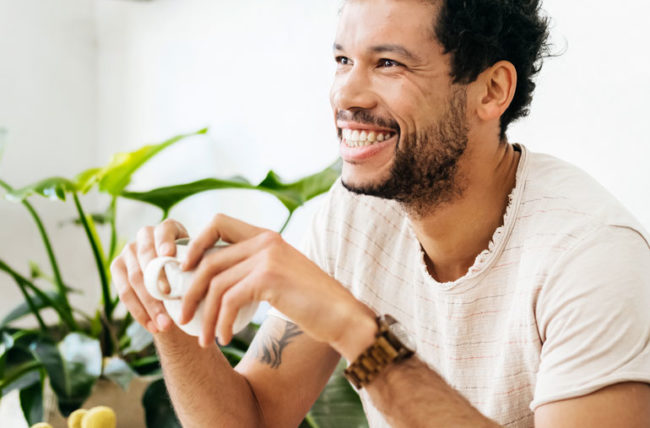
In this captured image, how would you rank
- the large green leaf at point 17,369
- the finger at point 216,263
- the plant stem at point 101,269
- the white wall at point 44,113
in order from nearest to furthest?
the finger at point 216,263, the large green leaf at point 17,369, the plant stem at point 101,269, the white wall at point 44,113

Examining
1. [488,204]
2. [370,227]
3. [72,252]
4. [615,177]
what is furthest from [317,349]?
[72,252]

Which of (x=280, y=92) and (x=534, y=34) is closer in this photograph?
(x=534, y=34)

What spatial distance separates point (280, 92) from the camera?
1922 millimetres

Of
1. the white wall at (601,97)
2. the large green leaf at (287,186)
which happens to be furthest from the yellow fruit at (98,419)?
the white wall at (601,97)

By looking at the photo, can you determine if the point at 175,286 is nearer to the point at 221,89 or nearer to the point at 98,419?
the point at 98,419

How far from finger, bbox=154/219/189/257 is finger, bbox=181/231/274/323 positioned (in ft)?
0.17

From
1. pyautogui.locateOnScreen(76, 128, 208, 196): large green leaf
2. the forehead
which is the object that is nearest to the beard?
the forehead

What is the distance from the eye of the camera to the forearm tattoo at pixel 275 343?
1.23m

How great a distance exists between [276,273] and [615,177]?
74cm

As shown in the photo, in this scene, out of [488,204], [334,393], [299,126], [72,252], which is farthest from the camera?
[72,252]

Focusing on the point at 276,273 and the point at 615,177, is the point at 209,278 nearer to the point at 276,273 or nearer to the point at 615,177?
the point at 276,273

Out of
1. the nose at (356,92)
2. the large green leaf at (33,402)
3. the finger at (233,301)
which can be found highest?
the nose at (356,92)

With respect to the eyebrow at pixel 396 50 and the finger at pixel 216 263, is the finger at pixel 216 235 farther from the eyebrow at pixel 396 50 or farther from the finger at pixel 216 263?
the eyebrow at pixel 396 50

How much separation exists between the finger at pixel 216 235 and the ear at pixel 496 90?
1.55ft
